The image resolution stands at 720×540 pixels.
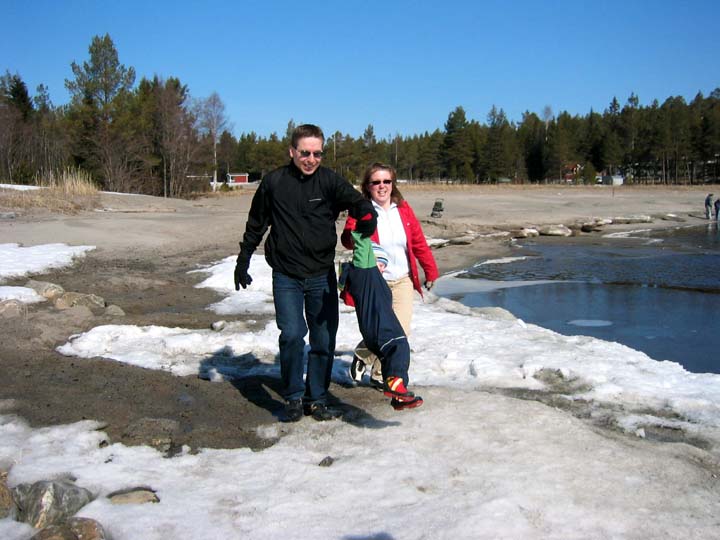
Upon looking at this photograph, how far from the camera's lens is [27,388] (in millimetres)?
5285

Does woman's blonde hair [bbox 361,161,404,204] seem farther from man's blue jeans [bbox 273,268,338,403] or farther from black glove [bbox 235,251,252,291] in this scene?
black glove [bbox 235,251,252,291]

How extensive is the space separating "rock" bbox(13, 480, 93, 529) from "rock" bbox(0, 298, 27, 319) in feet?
15.4

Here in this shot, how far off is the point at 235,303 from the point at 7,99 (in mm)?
55018

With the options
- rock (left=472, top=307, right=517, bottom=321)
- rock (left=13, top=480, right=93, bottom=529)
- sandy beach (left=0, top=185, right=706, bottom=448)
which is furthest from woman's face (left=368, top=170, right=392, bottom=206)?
rock (left=472, top=307, right=517, bottom=321)

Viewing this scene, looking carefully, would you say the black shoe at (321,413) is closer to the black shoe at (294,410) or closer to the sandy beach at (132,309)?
the black shoe at (294,410)

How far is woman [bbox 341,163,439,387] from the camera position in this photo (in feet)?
17.3

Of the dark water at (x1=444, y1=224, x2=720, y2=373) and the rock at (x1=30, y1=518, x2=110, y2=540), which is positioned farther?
the dark water at (x1=444, y1=224, x2=720, y2=373)

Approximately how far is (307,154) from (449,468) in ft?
7.25

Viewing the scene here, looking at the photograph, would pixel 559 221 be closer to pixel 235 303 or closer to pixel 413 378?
pixel 235 303

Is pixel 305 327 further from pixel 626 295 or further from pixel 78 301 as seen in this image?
pixel 626 295

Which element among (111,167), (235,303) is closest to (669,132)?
(111,167)

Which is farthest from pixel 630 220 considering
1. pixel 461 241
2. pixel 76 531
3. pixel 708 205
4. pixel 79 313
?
pixel 76 531

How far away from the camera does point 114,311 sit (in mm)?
8219

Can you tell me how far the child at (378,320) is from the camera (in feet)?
14.8
